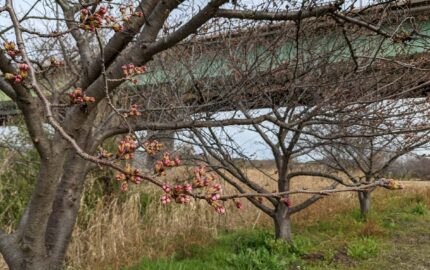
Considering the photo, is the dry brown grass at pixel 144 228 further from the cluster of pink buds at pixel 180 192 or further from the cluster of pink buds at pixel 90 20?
the cluster of pink buds at pixel 180 192

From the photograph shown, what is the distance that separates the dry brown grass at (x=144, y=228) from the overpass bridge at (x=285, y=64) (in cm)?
167

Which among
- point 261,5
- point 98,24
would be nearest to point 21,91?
point 98,24

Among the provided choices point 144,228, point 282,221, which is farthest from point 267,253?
point 144,228

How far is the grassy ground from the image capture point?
Result: 15.1ft

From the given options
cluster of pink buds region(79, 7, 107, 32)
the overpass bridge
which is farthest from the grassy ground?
cluster of pink buds region(79, 7, 107, 32)

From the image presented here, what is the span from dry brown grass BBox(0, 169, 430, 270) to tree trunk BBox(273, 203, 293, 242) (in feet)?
3.29

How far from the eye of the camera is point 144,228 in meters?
5.79

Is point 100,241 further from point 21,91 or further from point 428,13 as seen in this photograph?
point 428,13

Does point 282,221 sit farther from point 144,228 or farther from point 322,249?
point 144,228

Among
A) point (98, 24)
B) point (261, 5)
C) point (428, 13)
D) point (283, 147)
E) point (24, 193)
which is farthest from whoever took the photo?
point (24, 193)

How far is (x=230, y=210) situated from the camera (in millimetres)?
6887

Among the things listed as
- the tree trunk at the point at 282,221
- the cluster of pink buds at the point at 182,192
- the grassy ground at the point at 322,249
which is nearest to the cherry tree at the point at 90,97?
the cluster of pink buds at the point at 182,192

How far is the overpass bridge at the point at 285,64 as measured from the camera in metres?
3.70

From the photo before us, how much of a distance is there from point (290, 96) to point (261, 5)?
135 centimetres
